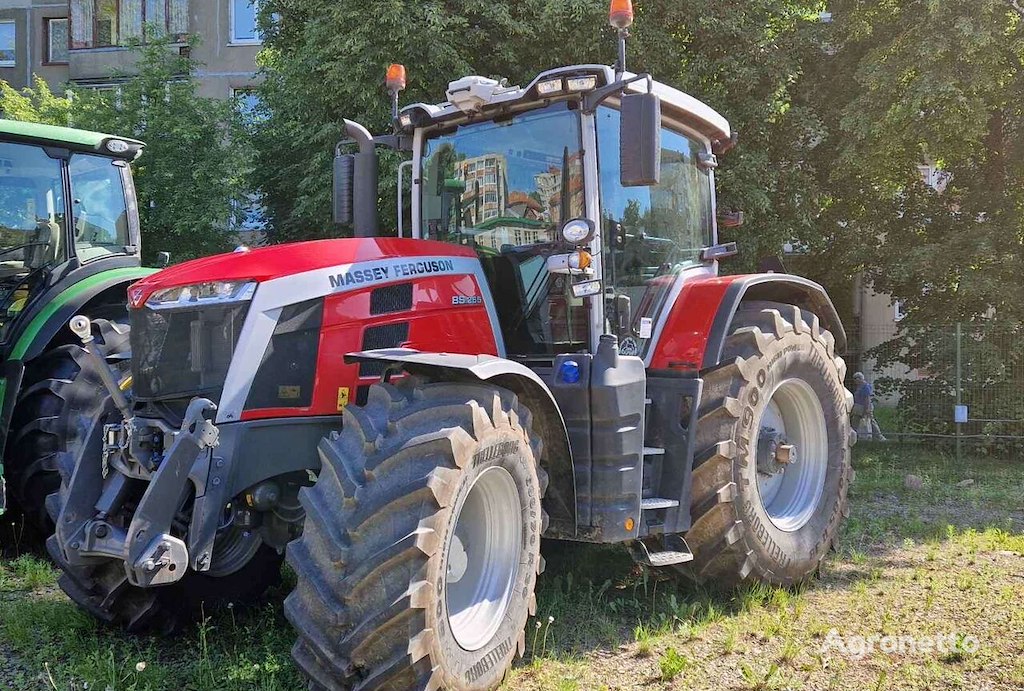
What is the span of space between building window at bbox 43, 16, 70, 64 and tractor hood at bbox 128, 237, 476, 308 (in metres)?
23.8

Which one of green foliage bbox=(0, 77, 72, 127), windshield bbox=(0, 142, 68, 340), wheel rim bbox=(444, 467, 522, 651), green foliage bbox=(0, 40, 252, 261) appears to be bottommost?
wheel rim bbox=(444, 467, 522, 651)

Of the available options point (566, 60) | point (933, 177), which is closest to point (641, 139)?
point (566, 60)

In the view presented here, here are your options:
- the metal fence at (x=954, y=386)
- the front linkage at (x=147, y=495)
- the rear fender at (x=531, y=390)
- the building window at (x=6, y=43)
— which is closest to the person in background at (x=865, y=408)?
the metal fence at (x=954, y=386)

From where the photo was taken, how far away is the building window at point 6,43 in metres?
24.3

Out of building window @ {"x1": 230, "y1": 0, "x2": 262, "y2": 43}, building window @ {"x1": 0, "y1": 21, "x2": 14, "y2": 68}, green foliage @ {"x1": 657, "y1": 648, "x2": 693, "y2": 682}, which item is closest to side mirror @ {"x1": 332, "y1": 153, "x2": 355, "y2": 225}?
green foliage @ {"x1": 657, "y1": 648, "x2": 693, "y2": 682}

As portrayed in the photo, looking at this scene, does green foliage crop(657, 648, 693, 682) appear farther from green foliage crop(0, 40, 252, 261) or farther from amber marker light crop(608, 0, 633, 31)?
green foliage crop(0, 40, 252, 261)

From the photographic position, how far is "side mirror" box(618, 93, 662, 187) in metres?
3.76

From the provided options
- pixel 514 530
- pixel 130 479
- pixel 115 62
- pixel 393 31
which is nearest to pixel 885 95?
pixel 393 31

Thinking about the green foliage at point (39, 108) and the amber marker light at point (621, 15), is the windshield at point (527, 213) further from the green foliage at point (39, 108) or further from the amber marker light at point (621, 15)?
the green foliage at point (39, 108)

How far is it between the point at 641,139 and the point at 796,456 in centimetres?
223

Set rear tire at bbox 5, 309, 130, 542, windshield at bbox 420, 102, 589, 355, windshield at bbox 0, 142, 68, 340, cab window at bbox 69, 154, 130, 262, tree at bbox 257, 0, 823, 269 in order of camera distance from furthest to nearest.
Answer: tree at bbox 257, 0, 823, 269 < cab window at bbox 69, 154, 130, 262 < windshield at bbox 0, 142, 68, 340 < rear tire at bbox 5, 309, 130, 542 < windshield at bbox 420, 102, 589, 355

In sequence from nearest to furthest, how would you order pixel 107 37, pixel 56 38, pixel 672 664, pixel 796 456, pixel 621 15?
pixel 672 664
pixel 621 15
pixel 796 456
pixel 107 37
pixel 56 38

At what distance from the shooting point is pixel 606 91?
4047mm

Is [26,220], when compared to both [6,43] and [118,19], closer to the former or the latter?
[118,19]
